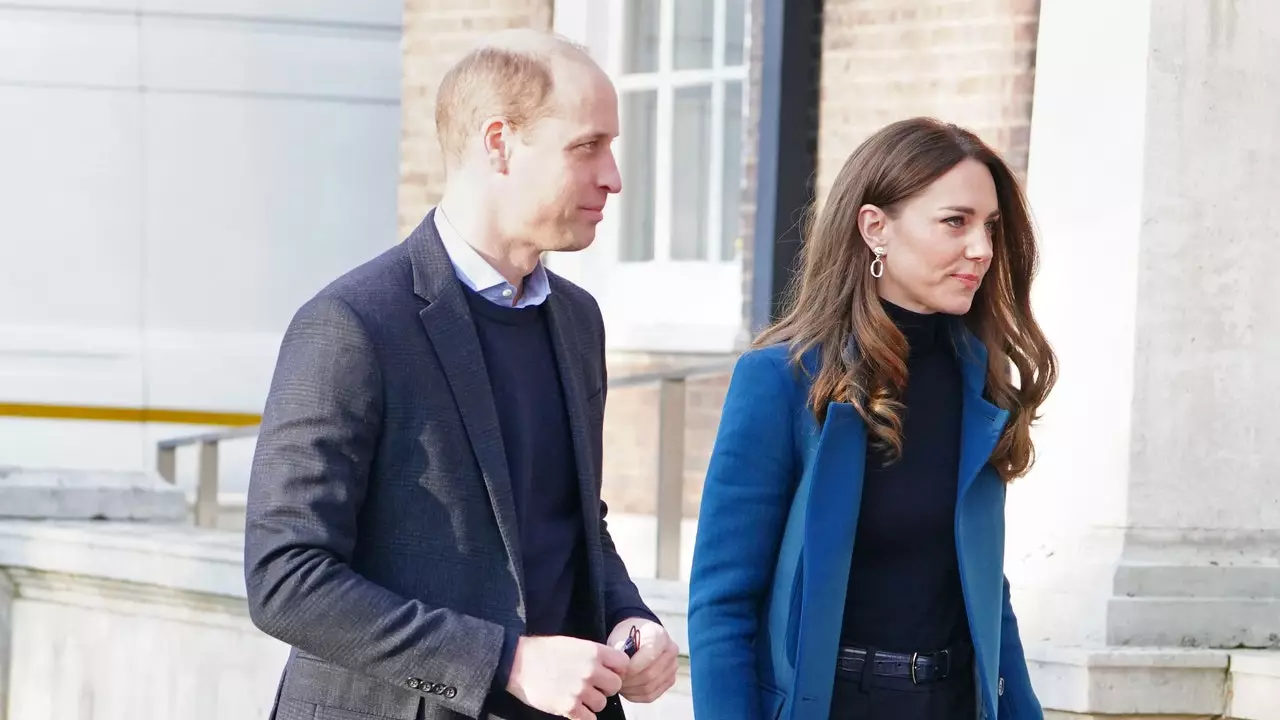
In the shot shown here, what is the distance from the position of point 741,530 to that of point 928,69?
12.9 feet

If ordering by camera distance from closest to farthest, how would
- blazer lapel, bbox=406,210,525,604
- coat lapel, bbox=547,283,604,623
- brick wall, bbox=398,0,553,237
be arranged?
blazer lapel, bbox=406,210,525,604
coat lapel, bbox=547,283,604,623
brick wall, bbox=398,0,553,237

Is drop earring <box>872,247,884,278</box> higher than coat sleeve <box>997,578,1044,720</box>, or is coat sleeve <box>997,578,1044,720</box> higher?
drop earring <box>872,247,884,278</box>

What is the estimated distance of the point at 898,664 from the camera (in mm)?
2793

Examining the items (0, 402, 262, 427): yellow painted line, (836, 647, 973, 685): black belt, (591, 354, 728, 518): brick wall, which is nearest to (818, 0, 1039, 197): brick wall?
(591, 354, 728, 518): brick wall

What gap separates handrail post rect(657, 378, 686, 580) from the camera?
579 centimetres

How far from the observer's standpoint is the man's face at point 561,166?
93.7 inches

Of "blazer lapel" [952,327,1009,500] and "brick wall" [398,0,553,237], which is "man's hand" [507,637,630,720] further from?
"brick wall" [398,0,553,237]

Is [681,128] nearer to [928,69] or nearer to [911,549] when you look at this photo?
[928,69]

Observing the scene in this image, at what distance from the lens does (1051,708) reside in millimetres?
4062

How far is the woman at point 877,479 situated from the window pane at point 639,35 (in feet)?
16.8

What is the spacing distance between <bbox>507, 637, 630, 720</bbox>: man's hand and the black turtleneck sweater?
672 mm

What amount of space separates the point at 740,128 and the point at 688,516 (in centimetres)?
164

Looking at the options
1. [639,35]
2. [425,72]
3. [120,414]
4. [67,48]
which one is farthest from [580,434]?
[67,48]

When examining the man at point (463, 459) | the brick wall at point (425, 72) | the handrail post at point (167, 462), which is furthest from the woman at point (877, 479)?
the brick wall at point (425, 72)
